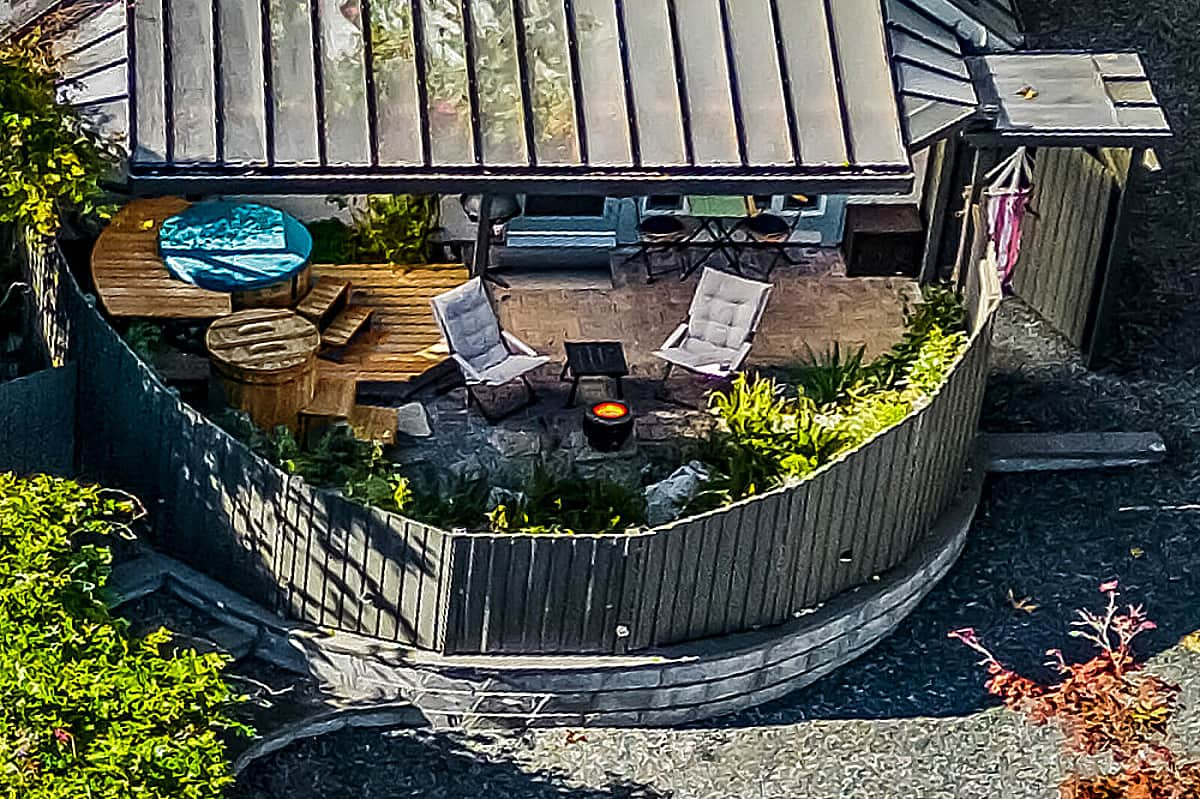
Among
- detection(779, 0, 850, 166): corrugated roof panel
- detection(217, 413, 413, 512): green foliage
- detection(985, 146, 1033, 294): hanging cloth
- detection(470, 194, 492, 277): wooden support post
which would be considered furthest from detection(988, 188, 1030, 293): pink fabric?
detection(217, 413, 413, 512): green foliage

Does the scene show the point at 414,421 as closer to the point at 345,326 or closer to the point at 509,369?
the point at 509,369

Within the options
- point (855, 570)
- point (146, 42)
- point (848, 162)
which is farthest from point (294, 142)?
point (855, 570)

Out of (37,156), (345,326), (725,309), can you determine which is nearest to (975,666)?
(725,309)

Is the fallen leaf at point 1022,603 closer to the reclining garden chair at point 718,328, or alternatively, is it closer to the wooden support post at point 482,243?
the reclining garden chair at point 718,328

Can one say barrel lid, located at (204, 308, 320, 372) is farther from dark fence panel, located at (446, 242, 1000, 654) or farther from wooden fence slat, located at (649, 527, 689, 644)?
wooden fence slat, located at (649, 527, 689, 644)

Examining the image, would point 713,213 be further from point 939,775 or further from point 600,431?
point 939,775

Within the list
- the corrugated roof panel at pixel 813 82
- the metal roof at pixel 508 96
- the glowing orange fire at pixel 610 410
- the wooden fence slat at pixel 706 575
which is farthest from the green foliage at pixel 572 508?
the corrugated roof panel at pixel 813 82

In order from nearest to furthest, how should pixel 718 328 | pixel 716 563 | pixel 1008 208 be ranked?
pixel 716 563 < pixel 1008 208 < pixel 718 328
